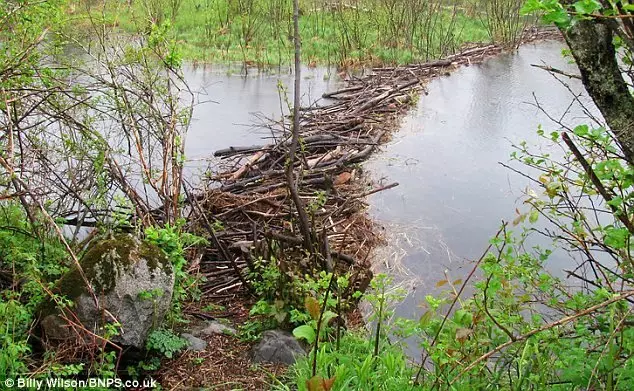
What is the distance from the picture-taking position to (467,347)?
264 cm

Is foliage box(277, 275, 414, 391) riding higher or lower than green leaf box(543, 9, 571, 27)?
lower

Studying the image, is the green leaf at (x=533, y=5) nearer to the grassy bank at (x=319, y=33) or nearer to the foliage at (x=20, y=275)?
the foliage at (x=20, y=275)

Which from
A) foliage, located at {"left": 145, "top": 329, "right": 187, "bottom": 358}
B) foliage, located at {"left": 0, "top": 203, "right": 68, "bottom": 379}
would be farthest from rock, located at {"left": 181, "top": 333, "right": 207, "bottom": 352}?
foliage, located at {"left": 0, "top": 203, "right": 68, "bottom": 379}

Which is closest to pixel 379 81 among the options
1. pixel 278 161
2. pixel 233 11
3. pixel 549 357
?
pixel 278 161

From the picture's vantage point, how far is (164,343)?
3273mm

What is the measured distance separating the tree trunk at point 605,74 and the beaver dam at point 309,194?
5.08 ft

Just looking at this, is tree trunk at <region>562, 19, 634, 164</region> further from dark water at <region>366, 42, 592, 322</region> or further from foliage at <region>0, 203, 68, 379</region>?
foliage at <region>0, 203, 68, 379</region>

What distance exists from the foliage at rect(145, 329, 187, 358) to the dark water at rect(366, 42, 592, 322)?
5.76ft

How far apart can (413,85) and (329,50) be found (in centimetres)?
330

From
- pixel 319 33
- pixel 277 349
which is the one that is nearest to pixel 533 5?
pixel 277 349

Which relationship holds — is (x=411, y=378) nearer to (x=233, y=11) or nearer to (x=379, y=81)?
(x=379, y=81)

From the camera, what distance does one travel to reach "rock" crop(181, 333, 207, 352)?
3477mm

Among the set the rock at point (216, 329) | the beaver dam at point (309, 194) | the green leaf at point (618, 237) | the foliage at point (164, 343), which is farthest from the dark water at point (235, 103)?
the green leaf at point (618, 237)

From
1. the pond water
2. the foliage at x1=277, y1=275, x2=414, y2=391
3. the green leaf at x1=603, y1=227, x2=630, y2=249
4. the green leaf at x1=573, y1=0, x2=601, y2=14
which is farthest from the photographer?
the pond water
